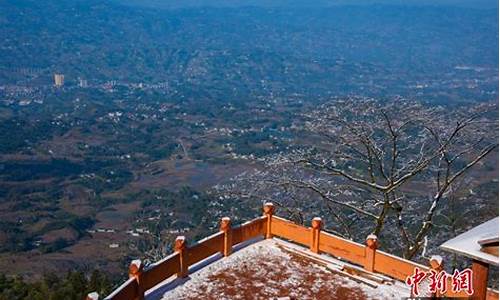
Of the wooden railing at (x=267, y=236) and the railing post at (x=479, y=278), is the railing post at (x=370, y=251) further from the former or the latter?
the railing post at (x=479, y=278)

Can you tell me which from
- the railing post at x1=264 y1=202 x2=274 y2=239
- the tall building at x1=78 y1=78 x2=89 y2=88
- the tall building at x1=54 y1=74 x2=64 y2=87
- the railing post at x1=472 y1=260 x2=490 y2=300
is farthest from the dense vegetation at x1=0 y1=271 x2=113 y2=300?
the tall building at x1=78 y1=78 x2=89 y2=88

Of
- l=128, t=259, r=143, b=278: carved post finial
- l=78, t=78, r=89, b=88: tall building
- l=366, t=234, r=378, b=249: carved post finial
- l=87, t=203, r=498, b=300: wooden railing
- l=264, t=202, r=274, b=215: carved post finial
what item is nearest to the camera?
l=128, t=259, r=143, b=278: carved post finial

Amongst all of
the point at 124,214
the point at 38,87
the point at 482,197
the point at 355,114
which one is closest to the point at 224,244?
the point at 355,114

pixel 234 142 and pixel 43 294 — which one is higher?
pixel 43 294

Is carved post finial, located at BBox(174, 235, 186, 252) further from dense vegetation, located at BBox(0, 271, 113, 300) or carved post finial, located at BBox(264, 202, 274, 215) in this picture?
dense vegetation, located at BBox(0, 271, 113, 300)

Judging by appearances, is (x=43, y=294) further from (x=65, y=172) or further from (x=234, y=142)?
(x=234, y=142)

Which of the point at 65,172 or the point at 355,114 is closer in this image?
the point at 355,114
